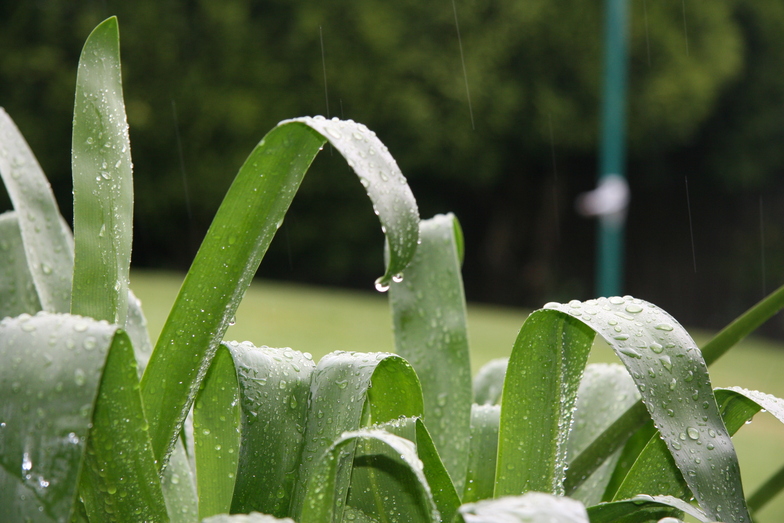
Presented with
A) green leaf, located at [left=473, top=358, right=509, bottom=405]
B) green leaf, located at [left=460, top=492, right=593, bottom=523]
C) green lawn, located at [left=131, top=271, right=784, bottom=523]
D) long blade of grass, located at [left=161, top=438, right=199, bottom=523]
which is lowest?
green lawn, located at [left=131, top=271, right=784, bottom=523]

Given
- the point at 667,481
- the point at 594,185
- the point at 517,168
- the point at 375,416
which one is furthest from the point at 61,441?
the point at 594,185

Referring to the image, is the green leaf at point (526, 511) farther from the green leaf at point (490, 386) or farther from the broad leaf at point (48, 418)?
the green leaf at point (490, 386)

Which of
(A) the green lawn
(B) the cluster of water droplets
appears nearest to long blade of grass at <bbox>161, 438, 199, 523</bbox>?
(B) the cluster of water droplets

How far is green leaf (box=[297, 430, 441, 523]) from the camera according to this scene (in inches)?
16.0

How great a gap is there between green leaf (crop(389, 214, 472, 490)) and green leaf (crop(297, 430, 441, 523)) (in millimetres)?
207

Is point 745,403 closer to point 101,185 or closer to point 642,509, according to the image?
point 642,509

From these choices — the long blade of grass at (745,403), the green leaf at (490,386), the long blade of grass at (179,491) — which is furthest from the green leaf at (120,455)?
the green leaf at (490,386)

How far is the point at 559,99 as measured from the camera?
7055mm

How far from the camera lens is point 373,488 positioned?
49 centimetres

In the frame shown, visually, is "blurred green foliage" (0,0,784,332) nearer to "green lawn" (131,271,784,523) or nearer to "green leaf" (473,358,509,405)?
"green lawn" (131,271,784,523)

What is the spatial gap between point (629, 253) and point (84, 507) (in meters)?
8.77

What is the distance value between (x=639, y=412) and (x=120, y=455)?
0.36 meters

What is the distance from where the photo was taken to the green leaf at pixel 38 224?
601 mm

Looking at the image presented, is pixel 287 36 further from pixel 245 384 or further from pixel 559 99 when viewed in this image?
pixel 245 384
